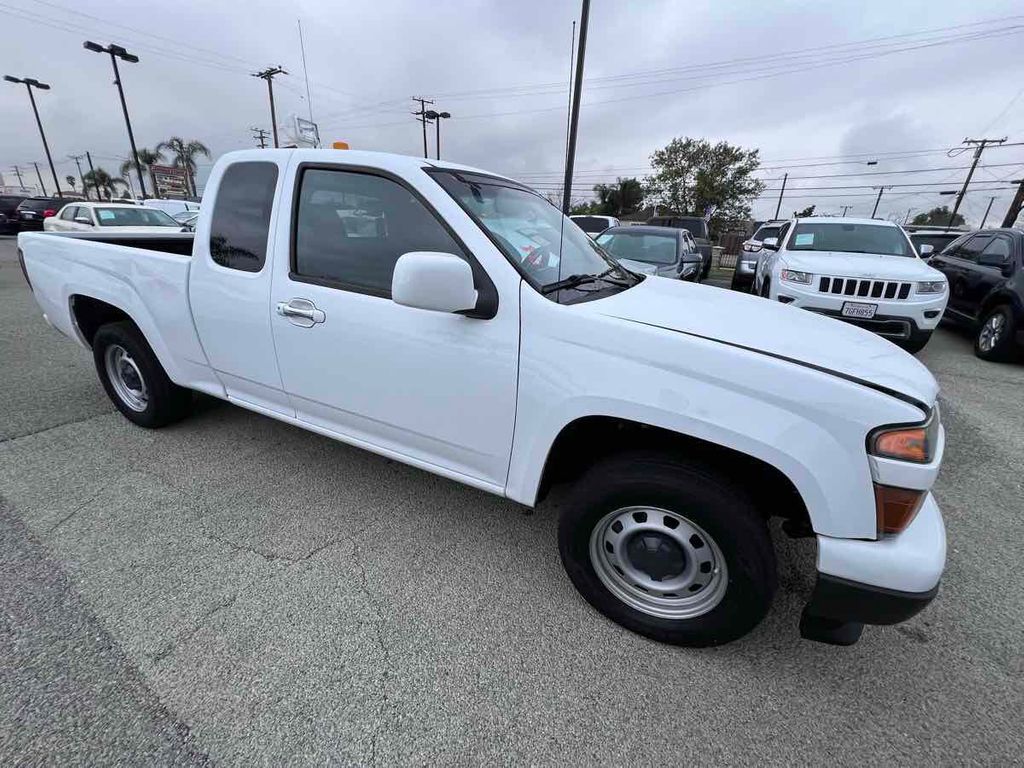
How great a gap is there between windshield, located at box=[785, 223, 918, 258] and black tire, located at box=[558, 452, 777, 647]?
653cm

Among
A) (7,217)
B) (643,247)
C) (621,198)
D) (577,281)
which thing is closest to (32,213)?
(7,217)

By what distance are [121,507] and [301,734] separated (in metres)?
1.88

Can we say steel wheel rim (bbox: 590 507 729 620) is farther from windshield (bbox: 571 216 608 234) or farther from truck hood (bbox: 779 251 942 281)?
windshield (bbox: 571 216 608 234)

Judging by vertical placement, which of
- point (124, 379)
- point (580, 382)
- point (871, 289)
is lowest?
point (124, 379)

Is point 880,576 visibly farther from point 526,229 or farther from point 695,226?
point 695,226

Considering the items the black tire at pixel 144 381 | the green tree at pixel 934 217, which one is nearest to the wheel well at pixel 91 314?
the black tire at pixel 144 381

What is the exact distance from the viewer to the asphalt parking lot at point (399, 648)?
154 cm

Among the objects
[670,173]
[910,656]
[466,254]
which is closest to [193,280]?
[466,254]

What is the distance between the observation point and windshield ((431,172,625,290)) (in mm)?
1988

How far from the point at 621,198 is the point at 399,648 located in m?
50.8

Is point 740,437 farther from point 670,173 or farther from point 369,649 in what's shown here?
point 670,173

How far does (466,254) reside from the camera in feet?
6.33

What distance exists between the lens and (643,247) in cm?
780

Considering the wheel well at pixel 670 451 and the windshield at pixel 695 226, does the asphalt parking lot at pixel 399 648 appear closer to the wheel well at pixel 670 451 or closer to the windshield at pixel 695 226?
the wheel well at pixel 670 451
